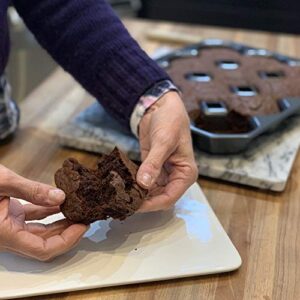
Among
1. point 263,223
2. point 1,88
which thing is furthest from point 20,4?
point 263,223

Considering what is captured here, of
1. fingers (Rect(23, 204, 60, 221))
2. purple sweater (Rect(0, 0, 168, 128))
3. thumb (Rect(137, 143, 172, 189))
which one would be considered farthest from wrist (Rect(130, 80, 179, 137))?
→ fingers (Rect(23, 204, 60, 221))

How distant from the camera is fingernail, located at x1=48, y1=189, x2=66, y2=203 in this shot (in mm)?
676

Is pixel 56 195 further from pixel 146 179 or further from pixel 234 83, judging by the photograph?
pixel 234 83

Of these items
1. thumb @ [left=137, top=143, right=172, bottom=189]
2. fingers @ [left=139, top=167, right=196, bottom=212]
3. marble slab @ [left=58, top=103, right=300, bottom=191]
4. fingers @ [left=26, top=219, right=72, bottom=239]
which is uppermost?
thumb @ [left=137, top=143, right=172, bottom=189]

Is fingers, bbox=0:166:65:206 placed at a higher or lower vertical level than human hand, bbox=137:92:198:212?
higher

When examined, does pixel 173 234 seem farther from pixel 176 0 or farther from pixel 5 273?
pixel 176 0

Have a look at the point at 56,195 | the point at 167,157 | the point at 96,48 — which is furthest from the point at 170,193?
the point at 96,48

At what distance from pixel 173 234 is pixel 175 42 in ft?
2.69

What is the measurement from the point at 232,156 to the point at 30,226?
0.40 meters

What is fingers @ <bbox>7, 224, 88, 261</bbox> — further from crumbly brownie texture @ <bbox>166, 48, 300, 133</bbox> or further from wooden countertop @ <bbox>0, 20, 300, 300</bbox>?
crumbly brownie texture @ <bbox>166, 48, 300, 133</bbox>

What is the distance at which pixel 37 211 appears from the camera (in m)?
0.73

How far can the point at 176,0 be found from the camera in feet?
6.53

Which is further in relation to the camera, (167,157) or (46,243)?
(167,157)

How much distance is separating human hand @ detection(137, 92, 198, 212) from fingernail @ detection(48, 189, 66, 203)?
0.11 meters
